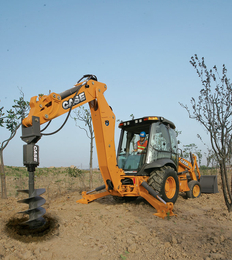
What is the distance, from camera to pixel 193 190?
27.3 ft

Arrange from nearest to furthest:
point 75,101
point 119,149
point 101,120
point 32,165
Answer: point 32,165 < point 75,101 < point 101,120 < point 119,149

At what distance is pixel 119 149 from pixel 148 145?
1209mm

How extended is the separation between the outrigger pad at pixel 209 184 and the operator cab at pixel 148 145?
2552mm

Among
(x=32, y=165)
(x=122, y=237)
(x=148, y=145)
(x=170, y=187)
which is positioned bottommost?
(x=122, y=237)

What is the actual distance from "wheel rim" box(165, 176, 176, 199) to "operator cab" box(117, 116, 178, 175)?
578mm

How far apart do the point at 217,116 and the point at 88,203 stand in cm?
444

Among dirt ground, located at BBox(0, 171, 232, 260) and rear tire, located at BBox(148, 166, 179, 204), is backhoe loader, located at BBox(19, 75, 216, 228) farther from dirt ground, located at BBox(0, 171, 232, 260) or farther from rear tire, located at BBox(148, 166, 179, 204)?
dirt ground, located at BBox(0, 171, 232, 260)

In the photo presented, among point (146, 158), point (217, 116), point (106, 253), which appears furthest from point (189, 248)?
point (146, 158)

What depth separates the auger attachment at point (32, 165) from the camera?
3783mm

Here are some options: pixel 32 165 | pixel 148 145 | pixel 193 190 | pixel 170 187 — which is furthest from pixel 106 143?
pixel 193 190

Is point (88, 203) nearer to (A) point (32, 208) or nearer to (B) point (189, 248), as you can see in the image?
(A) point (32, 208)

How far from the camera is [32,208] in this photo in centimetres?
385

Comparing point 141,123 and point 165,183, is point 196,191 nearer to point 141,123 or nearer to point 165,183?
point 165,183

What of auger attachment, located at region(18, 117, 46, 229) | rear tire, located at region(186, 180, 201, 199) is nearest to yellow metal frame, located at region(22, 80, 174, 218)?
auger attachment, located at region(18, 117, 46, 229)
